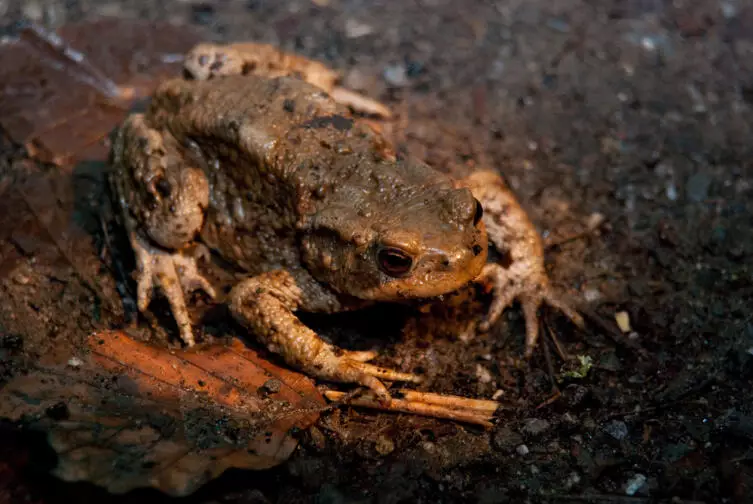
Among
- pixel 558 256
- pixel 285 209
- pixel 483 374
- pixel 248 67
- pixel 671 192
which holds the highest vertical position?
pixel 248 67

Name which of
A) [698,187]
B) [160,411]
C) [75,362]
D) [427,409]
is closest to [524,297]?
[427,409]

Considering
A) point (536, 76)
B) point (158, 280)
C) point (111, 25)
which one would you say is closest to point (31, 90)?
point (111, 25)

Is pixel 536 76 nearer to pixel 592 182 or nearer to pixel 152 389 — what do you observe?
pixel 592 182

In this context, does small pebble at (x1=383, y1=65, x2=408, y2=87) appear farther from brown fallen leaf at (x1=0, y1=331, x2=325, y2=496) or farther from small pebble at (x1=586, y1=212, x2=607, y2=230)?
brown fallen leaf at (x1=0, y1=331, x2=325, y2=496)

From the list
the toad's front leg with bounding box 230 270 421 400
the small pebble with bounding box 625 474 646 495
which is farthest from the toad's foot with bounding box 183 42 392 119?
the small pebble with bounding box 625 474 646 495

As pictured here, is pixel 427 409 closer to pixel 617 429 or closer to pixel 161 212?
pixel 617 429

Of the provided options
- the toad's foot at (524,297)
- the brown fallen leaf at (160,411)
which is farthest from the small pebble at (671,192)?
the brown fallen leaf at (160,411)

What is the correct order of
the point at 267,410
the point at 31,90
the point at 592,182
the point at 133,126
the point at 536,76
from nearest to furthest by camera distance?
the point at 267,410, the point at 133,126, the point at 592,182, the point at 31,90, the point at 536,76
